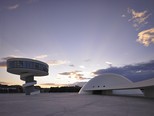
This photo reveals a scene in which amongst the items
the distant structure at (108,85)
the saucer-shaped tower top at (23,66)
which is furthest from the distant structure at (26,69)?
the distant structure at (108,85)

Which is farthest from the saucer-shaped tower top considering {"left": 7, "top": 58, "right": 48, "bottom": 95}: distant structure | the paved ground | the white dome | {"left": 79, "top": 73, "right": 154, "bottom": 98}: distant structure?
the paved ground

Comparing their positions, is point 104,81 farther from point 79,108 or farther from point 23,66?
point 79,108

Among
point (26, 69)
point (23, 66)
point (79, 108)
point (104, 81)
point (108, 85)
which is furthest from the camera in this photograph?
point (104, 81)

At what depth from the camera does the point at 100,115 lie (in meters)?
11.0

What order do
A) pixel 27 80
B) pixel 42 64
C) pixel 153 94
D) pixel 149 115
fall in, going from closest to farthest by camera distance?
pixel 149 115 → pixel 153 94 → pixel 27 80 → pixel 42 64

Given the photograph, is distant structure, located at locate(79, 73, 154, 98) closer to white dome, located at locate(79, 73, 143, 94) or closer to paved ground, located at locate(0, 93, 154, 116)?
white dome, located at locate(79, 73, 143, 94)

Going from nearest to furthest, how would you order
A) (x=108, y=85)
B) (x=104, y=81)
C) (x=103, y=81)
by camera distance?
1. (x=108, y=85)
2. (x=104, y=81)
3. (x=103, y=81)

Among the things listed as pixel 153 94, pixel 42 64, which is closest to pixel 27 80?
pixel 42 64

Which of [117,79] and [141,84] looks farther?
[117,79]

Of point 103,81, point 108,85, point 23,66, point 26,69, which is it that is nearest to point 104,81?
point 103,81

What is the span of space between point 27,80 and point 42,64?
8.06 meters

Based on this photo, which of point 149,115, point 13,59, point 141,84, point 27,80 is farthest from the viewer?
point 27,80

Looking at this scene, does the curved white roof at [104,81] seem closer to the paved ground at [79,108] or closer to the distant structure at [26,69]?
the distant structure at [26,69]

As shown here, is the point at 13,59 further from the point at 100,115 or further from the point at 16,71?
the point at 100,115
